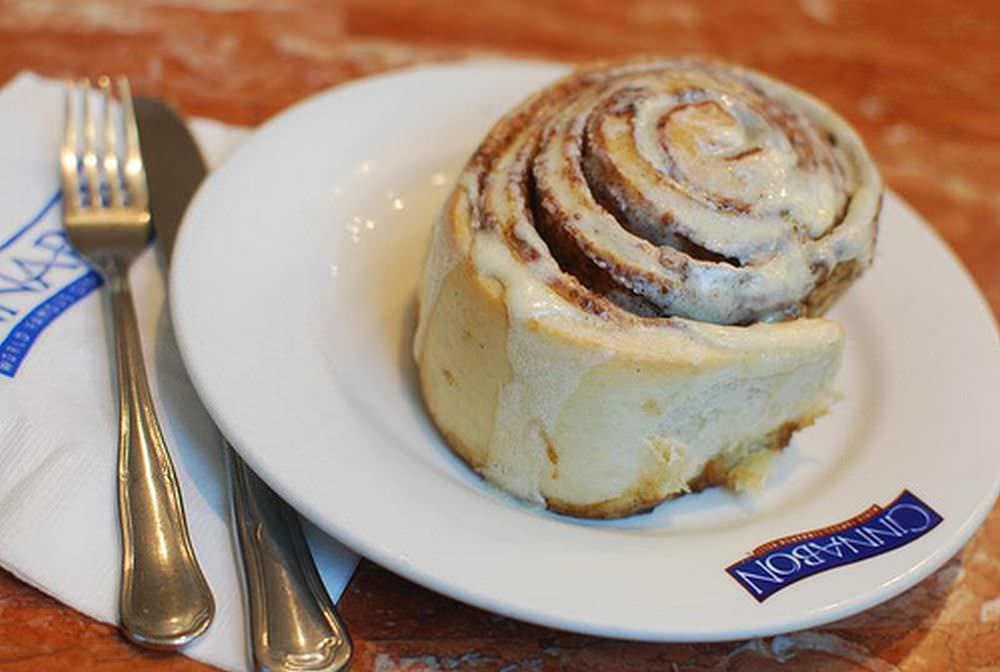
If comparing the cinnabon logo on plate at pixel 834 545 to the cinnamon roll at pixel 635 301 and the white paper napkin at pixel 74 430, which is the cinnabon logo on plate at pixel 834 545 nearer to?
the cinnamon roll at pixel 635 301

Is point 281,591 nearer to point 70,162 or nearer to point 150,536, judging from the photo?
point 150,536

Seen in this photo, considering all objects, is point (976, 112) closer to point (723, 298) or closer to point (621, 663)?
point (723, 298)

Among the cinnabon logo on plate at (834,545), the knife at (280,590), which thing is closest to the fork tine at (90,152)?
the knife at (280,590)

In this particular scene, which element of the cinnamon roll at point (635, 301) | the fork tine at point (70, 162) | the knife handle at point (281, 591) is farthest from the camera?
the fork tine at point (70, 162)

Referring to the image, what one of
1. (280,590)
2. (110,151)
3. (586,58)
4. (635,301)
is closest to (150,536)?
(280,590)

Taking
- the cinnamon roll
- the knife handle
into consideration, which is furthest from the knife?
the cinnamon roll
